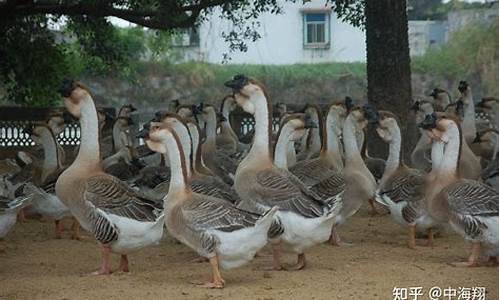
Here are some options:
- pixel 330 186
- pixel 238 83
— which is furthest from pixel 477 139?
pixel 238 83

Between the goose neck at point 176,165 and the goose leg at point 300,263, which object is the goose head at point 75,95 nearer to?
the goose neck at point 176,165

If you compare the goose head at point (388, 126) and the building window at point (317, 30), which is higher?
the building window at point (317, 30)

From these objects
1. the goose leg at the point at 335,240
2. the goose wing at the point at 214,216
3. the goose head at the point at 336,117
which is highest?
the goose head at the point at 336,117

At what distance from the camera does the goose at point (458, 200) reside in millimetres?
7480

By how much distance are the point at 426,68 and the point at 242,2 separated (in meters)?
12.8

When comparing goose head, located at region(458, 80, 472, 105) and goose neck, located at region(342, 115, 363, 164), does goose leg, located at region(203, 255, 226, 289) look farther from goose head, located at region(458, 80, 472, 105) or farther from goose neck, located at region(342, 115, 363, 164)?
goose head, located at region(458, 80, 472, 105)

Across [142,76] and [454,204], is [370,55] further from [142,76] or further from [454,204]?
[142,76]

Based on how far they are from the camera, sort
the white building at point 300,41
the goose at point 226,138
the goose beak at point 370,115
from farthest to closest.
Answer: the white building at point 300,41 < the goose at point 226,138 < the goose beak at point 370,115

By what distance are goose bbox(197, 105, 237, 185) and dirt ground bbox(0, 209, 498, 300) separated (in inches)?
54.8

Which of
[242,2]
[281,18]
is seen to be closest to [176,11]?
[242,2]

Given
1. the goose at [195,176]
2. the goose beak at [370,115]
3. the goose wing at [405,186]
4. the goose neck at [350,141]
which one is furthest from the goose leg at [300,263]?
the goose beak at [370,115]

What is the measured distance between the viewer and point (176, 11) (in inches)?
515

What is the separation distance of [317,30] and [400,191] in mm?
14142

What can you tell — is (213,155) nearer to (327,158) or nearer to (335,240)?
(327,158)
